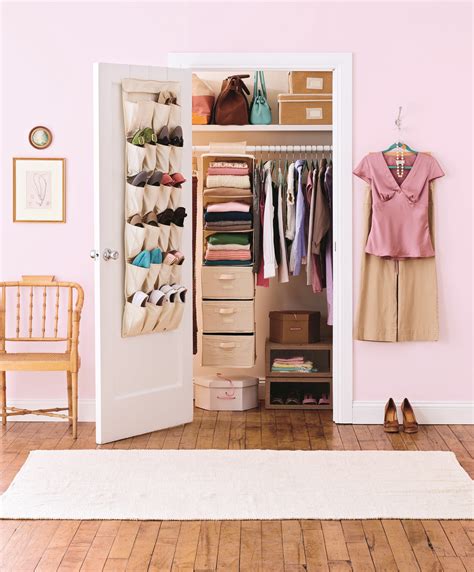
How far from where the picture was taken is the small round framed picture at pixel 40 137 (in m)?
5.28

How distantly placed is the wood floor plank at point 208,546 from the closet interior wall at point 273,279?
2.79 metres

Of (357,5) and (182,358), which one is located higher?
(357,5)

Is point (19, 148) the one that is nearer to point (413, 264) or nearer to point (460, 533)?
point (413, 264)

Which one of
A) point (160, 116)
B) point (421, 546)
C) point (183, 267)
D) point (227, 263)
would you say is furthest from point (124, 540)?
point (227, 263)

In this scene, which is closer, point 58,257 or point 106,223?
point 106,223

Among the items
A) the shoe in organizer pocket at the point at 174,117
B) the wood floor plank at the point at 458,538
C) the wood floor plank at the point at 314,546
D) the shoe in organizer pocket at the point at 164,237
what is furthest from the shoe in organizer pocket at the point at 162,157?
the wood floor plank at the point at 458,538

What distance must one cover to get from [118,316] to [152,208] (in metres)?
0.61

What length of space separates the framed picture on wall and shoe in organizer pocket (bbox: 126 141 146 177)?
2.07 ft

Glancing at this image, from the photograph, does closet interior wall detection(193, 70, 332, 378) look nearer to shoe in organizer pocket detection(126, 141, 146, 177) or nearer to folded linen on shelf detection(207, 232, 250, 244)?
folded linen on shelf detection(207, 232, 250, 244)

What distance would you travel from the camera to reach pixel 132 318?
16.0ft

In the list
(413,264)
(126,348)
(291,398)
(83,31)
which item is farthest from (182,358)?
(83,31)

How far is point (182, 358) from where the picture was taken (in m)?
5.25

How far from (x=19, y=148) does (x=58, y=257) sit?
0.67m

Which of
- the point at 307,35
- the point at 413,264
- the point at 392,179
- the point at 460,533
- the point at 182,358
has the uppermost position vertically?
the point at 307,35
